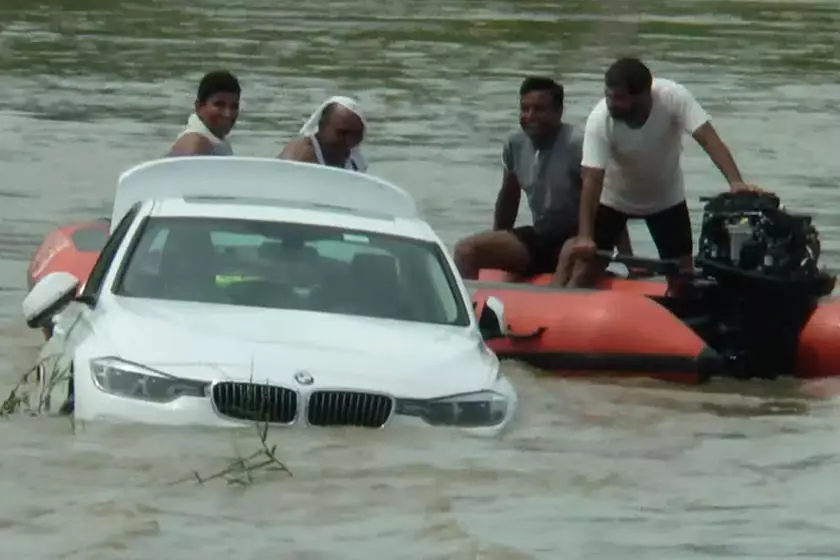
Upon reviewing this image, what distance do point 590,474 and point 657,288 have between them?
449cm

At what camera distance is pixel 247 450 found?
390 inches

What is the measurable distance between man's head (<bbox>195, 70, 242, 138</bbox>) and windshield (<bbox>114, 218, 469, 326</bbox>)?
101 inches

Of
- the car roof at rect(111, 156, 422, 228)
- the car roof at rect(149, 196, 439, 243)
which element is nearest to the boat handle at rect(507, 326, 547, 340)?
the car roof at rect(111, 156, 422, 228)

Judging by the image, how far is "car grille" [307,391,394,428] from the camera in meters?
9.98

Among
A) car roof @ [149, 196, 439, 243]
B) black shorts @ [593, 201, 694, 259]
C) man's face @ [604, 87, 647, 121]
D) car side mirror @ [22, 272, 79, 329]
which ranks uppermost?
man's face @ [604, 87, 647, 121]

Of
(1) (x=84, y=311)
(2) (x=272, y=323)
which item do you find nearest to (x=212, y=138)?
(1) (x=84, y=311)

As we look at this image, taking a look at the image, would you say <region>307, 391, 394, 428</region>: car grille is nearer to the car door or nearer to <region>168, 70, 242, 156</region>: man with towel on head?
the car door

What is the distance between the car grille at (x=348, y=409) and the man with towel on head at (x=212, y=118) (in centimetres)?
418

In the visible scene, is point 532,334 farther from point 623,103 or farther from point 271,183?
point 271,183

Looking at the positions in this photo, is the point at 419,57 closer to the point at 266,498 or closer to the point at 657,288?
the point at 657,288

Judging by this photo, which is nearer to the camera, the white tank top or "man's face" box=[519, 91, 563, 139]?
the white tank top

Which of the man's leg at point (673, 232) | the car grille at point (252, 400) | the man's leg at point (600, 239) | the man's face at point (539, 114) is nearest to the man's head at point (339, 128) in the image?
the man's face at point (539, 114)

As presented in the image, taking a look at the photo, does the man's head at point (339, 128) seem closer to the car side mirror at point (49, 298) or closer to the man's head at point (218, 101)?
the man's head at point (218, 101)

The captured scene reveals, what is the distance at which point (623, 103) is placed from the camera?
46.0 ft
